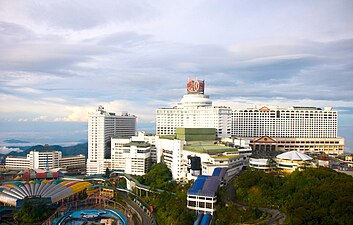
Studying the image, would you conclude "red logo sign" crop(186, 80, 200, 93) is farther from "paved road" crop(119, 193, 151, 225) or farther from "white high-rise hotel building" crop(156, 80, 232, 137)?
"paved road" crop(119, 193, 151, 225)

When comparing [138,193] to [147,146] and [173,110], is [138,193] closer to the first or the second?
[147,146]

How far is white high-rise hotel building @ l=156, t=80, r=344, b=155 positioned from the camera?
6569 cm

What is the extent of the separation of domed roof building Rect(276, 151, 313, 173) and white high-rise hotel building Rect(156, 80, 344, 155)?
761 inches

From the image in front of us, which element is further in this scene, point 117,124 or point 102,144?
point 117,124

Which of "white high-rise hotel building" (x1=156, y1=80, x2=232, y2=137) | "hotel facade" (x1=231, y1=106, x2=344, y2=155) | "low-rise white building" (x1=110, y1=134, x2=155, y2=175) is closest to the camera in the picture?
"low-rise white building" (x1=110, y1=134, x2=155, y2=175)

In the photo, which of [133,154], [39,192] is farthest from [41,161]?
[133,154]

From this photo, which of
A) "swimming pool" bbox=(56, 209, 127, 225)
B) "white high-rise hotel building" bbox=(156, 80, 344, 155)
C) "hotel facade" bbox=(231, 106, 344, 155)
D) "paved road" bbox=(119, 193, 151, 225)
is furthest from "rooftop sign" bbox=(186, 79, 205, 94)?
"swimming pool" bbox=(56, 209, 127, 225)

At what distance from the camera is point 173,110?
70.9 meters

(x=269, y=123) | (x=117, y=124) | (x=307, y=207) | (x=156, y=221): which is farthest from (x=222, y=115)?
(x=307, y=207)

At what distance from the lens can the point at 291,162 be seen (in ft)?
144

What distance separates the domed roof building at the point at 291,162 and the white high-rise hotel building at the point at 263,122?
63.4 feet

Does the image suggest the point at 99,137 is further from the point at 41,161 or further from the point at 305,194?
the point at 305,194

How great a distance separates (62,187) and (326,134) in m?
55.0

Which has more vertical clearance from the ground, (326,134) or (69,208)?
(326,134)
